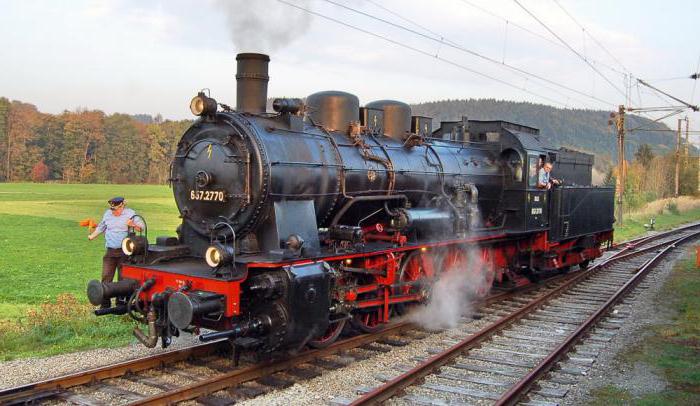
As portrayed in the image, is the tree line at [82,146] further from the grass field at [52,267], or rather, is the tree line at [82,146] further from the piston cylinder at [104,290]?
the piston cylinder at [104,290]

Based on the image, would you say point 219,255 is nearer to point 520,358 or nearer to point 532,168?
point 520,358

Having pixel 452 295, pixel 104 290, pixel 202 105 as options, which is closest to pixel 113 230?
pixel 104 290

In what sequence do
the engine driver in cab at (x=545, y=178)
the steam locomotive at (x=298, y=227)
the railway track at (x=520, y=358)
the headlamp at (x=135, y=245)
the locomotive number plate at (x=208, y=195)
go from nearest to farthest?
the railway track at (x=520, y=358), the steam locomotive at (x=298, y=227), the locomotive number plate at (x=208, y=195), the headlamp at (x=135, y=245), the engine driver in cab at (x=545, y=178)

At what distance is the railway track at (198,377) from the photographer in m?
6.14

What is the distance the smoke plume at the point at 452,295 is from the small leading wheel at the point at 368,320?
2.84 feet

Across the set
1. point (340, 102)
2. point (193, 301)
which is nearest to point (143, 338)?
point (193, 301)

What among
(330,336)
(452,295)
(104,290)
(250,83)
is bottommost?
(330,336)

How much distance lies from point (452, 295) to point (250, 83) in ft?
17.9

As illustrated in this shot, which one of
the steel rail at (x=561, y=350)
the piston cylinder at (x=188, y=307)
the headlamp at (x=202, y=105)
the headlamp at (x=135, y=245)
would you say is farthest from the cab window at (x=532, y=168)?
the piston cylinder at (x=188, y=307)

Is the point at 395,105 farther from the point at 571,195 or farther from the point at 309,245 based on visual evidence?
the point at 571,195

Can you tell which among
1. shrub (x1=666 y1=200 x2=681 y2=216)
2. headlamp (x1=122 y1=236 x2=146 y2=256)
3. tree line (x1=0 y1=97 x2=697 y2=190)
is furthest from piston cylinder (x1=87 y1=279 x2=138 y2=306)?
shrub (x1=666 y1=200 x2=681 y2=216)

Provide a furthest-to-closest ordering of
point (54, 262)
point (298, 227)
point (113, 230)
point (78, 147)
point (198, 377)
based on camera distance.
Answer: point (78, 147) < point (54, 262) < point (113, 230) < point (298, 227) < point (198, 377)

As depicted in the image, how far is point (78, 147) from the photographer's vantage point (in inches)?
2004

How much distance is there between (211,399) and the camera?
6211mm
